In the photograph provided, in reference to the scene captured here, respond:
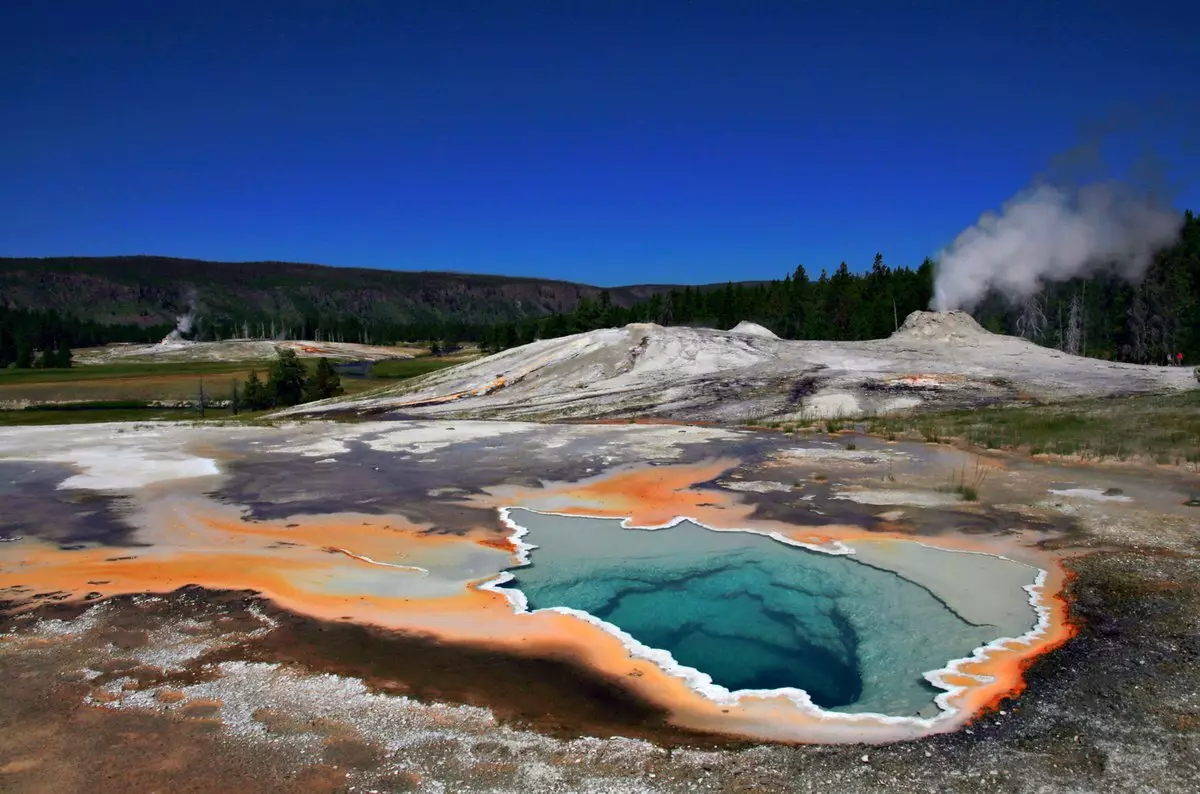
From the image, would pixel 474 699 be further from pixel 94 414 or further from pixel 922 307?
pixel 922 307

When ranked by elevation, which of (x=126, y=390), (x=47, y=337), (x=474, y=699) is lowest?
(x=126, y=390)

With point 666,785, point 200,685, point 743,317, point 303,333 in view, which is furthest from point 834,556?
point 303,333

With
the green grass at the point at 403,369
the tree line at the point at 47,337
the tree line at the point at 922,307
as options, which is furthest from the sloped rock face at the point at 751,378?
the tree line at the point at 47,337

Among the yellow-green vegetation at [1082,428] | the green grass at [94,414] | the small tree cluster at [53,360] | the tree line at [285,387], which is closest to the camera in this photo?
the yellow-green vegetation at [1082,428]

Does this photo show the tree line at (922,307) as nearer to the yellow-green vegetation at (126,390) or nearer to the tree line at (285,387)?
the yellow-green vegetation at (126,390)

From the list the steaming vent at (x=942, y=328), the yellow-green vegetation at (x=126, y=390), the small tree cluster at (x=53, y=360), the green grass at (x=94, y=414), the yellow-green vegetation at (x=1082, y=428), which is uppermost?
the steaming vent at (x=942, y=328)

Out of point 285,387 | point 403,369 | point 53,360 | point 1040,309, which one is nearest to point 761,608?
point 1040,309
